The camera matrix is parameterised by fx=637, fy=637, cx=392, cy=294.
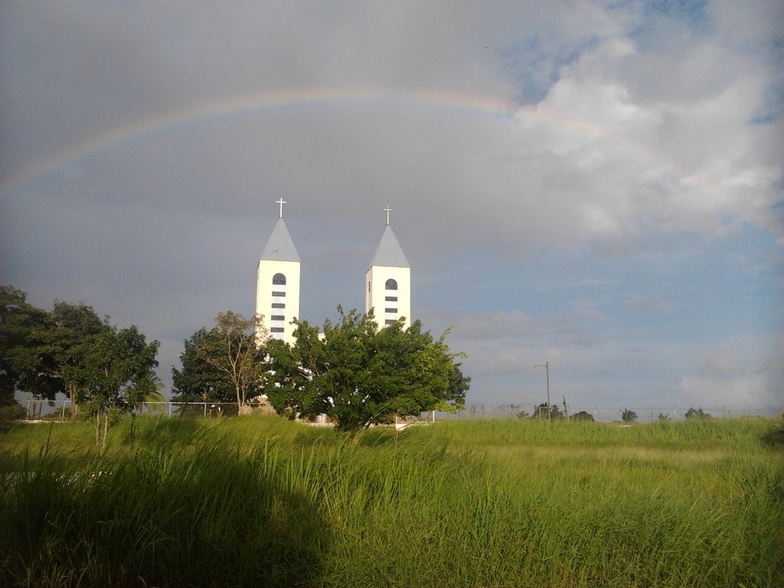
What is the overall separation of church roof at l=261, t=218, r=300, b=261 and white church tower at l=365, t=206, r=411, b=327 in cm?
732

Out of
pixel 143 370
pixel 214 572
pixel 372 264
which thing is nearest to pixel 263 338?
pixel 372 264

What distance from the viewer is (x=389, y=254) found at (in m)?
54.8

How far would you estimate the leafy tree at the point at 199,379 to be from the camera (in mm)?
39469

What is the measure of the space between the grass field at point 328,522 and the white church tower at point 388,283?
47.2 metres

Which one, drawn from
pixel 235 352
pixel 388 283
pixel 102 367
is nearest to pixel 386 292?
pixel 388 283

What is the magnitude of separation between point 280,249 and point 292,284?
3405 millimetres

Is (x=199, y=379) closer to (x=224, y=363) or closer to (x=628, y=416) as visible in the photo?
(x=224, y=363)

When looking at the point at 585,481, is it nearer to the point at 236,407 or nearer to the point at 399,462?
the point at 399,462

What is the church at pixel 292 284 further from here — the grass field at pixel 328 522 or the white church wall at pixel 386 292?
the grass field at pixel 328 522

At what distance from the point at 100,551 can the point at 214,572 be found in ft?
2.88

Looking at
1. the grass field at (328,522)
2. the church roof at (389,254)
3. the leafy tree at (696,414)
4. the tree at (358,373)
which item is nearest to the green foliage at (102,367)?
the tree at (358,373)

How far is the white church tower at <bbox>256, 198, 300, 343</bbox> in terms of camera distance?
57906mm

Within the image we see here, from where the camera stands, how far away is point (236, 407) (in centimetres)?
3644

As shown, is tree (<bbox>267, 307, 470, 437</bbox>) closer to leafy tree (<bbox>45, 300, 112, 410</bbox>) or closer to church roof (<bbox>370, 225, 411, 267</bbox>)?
leafy tree (<bbox>45, 300, 112, 410</bbox>)
